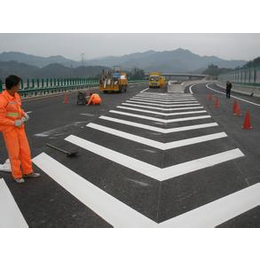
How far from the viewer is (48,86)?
31.1m

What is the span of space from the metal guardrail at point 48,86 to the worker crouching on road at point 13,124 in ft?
55.8

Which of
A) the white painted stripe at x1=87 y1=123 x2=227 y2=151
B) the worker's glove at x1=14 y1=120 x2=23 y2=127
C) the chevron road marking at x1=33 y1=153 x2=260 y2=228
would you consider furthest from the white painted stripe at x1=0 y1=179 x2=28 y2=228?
the white painted stripe at x1=87 y1=123 x2=227 y2=151

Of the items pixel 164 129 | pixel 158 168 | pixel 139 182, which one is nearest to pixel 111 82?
pixel 164 129

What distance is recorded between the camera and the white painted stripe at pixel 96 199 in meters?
4.19

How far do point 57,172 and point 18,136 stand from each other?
1064 millimetres

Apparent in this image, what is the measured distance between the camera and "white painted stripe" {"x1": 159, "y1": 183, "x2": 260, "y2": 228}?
4141mm

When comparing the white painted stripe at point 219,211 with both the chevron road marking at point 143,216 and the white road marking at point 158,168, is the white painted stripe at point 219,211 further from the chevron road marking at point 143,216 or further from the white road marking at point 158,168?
the white road marking at point 158,168

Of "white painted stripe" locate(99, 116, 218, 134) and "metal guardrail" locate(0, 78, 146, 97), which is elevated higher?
"metal guardrail" locate(0, 78, 146, 97)

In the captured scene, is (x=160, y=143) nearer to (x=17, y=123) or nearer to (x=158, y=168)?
(x=158, y=168)

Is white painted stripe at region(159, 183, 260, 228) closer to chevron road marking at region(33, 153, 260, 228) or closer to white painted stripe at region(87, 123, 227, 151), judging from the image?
chevron road marking at region(33, 153, 260, 228)

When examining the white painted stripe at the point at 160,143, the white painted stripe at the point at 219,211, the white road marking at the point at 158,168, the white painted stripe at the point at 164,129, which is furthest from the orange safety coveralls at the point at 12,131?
the white painted stripe at the point at 164,129

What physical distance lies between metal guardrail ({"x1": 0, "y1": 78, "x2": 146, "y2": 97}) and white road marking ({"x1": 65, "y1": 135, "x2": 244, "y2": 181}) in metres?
15.8

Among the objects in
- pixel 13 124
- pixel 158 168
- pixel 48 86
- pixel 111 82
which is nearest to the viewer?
pixel 13 124

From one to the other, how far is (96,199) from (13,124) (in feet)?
6.58
